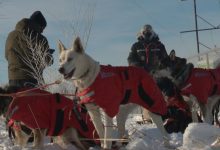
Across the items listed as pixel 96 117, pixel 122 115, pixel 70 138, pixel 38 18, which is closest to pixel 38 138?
pixel 70 138

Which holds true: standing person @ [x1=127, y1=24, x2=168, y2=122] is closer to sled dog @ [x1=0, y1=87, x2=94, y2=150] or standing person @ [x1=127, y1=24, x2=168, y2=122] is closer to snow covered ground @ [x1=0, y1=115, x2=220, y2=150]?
snow covered ground @ [x1=0, y1=115, x2=220, y2=150]

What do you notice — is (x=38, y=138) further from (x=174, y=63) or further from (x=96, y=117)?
(x=174, y=63)

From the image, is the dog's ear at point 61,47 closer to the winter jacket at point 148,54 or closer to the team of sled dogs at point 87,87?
the team of sled dogs at point 87,87

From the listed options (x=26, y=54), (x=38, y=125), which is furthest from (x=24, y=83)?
(x=38, y=125)

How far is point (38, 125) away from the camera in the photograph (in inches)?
199

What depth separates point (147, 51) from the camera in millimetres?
7727

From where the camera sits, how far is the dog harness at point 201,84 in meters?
6.85

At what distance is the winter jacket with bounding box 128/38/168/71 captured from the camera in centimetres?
768

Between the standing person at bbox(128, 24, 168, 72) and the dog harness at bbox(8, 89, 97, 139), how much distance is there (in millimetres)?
2515

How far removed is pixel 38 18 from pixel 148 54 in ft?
6.12

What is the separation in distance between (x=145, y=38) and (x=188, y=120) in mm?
1638

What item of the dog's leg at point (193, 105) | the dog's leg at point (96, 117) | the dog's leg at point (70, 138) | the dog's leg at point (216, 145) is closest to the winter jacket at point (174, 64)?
the dog's leg at point (193, 105)

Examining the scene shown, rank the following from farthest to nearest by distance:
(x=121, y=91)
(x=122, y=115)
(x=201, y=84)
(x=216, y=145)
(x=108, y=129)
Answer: (x=201, y=84), (x=122, y=115), (x=121, y=91), (x=108, y=129), (x=216, y=145)

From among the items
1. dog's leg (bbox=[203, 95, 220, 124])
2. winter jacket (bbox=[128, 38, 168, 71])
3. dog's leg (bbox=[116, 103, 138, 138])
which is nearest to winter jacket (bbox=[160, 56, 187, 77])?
winter jacket (bbox=[128, 38, 168, 71])
